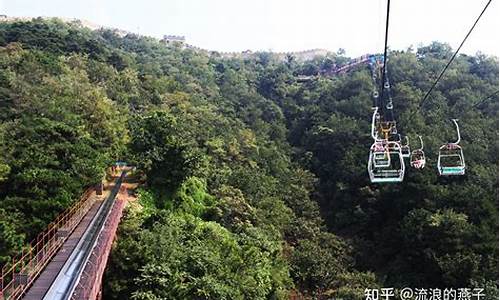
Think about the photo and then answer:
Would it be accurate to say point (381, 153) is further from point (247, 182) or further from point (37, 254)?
point (247, 182)

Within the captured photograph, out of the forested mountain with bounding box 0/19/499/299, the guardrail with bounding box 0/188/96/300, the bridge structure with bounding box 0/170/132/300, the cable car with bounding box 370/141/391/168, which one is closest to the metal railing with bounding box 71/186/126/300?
the bridge structure with bounding box 0/170/132/300

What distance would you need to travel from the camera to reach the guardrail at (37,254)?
41.9 feet

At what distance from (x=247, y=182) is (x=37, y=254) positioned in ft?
49.8

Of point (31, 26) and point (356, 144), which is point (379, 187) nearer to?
point (356, 144)

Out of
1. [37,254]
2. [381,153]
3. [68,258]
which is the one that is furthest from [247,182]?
[381,153]

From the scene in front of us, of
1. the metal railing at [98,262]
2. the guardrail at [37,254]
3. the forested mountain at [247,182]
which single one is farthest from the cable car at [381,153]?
the guardrail at [37,254]

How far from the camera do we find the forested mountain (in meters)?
17.6

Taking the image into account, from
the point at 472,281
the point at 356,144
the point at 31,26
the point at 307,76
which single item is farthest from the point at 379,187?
the point at 307,76

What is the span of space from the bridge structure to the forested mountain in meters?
0.57

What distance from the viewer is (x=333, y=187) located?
38.8 m

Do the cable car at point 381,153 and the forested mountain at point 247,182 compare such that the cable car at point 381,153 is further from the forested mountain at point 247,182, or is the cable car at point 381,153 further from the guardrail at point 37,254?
the guardrail at point 37,254

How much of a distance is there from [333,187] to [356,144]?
13.8 feet

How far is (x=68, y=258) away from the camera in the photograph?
602 inches

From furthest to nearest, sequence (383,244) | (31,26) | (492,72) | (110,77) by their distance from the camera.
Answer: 1. (31,26)
2. (492,72)
3. (110,77)
4. (383,244)
